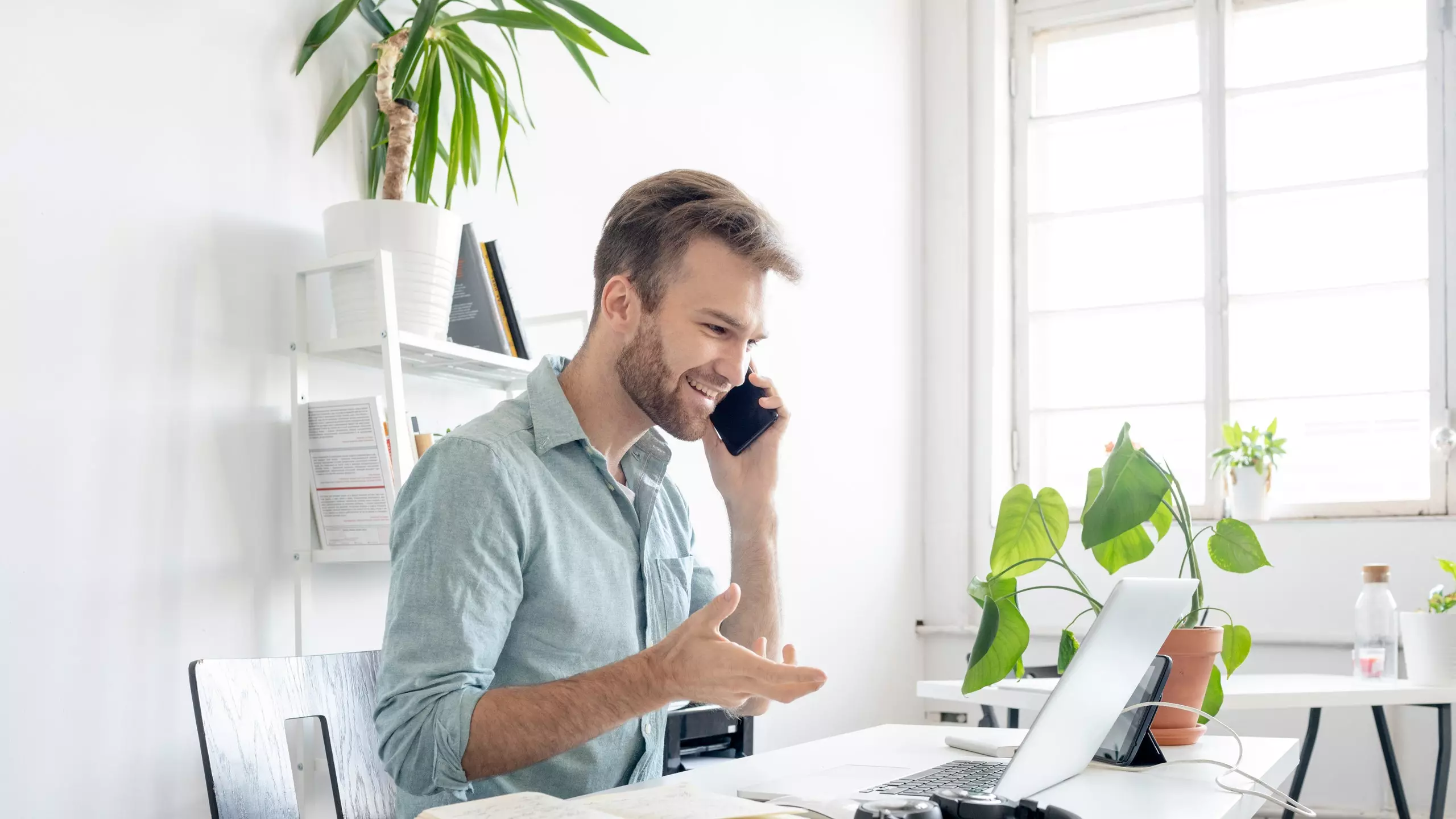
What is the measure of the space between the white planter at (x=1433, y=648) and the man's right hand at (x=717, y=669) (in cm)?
228

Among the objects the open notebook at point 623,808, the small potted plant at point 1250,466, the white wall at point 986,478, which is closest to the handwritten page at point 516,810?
A: the open notebook at point 623,808

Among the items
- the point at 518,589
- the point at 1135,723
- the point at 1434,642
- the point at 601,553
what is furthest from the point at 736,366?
the point at 1434,642

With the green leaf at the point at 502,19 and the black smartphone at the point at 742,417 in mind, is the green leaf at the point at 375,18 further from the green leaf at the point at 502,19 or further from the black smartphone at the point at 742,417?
the black smartphone at the point at 742,417

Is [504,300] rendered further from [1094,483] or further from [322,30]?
[1094,483]

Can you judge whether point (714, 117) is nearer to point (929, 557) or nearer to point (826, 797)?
point (929, 557)

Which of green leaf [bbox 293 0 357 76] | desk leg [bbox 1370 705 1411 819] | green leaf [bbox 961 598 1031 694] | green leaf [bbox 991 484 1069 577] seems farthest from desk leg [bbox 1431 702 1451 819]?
green leaf [bbox 293 0 357 76]

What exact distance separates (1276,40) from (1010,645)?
352 centimetres

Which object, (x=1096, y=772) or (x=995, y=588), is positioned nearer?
(x=1096, y=772)

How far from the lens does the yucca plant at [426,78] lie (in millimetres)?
1928

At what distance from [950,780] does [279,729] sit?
2.52 feet

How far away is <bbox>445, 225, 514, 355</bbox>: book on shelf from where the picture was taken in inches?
83.7

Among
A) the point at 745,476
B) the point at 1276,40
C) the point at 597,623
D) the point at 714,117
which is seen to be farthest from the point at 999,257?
the point at 597,623

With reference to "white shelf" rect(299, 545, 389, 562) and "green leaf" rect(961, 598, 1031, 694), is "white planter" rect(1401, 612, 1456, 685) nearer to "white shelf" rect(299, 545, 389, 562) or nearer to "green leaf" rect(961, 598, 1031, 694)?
Result: "green leaf" rect(961, 598, 1031, 694)

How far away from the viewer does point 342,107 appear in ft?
6.34
